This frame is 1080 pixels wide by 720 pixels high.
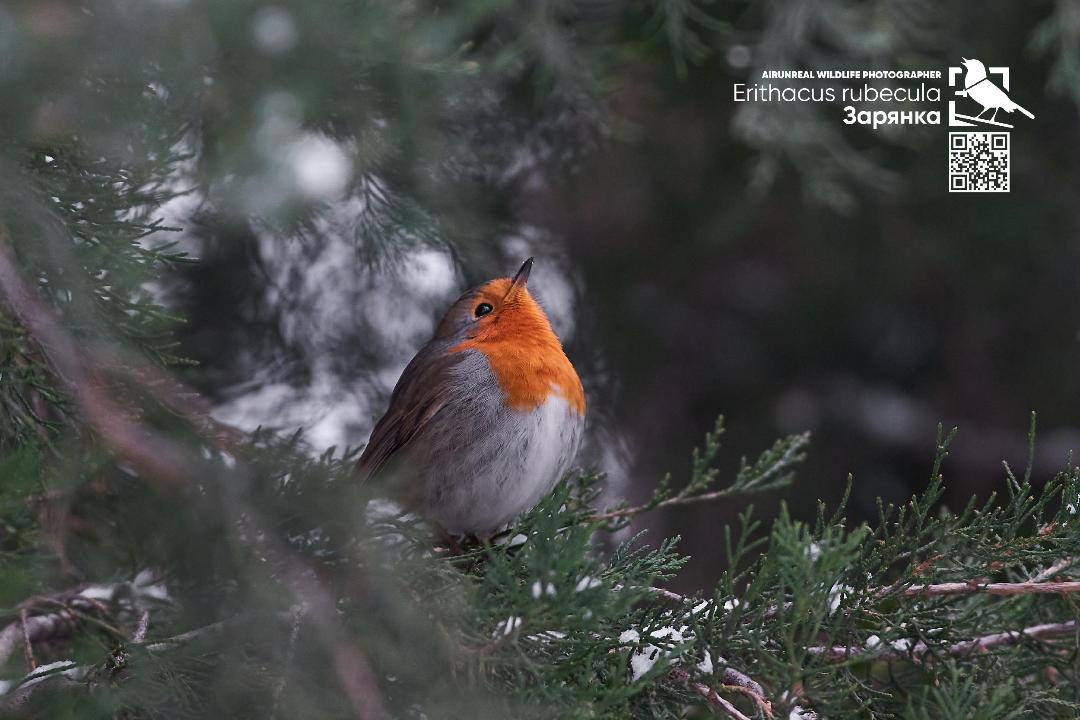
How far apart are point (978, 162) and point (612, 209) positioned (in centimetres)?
148

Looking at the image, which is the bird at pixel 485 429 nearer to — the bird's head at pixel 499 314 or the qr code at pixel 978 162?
the bird's head at pixel 499 314

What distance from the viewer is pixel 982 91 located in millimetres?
4078

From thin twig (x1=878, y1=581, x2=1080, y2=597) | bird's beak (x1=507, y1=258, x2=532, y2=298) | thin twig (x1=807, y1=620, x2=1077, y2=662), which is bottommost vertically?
thin twig (x1=807, y1=620, x2=1077, y2=662)

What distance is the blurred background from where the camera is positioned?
246 cm

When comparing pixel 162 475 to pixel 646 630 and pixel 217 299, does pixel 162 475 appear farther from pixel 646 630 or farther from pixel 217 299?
pixel 217 299

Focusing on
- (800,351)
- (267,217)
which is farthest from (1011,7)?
(267,217)

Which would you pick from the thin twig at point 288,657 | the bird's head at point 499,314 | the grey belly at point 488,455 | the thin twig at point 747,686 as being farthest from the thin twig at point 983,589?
the bird's head at point 499,314

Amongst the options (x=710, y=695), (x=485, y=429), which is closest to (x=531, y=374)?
(x=485, y=429)

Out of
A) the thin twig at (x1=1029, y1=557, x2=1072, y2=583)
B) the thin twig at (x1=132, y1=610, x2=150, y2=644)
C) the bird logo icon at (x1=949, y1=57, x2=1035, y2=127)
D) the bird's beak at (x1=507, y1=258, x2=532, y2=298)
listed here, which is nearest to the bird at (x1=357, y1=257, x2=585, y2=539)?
the bird's beak at (x1=507, y1=258, x2=532, y2=298)

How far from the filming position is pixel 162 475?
1764mm

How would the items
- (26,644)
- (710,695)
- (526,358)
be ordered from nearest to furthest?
(710,695), (26,644), (526,358)

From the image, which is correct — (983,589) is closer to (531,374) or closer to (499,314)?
(531,374)

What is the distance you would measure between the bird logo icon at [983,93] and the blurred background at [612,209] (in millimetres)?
68

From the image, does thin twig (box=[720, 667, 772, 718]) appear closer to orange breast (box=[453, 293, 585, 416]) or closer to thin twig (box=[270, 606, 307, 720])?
thin twig (box=[270, 606, 307, 720])
